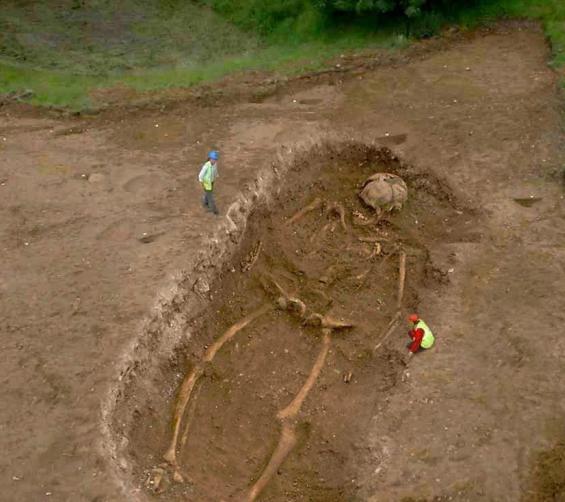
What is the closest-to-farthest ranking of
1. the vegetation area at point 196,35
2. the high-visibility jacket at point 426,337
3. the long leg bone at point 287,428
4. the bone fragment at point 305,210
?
the long leg bone at point 287,428 < the high-visibility jacket at point 426,337 < the bone fragment at point 305,210 < the vegetation area at point 196,35

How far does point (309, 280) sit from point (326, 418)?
3106 millimetres

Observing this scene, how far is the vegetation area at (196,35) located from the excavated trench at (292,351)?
5702 mm

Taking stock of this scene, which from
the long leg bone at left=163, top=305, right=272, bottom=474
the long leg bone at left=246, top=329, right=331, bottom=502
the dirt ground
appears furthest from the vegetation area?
the long leg bone at left=246, top=329, right=331, bottom=502

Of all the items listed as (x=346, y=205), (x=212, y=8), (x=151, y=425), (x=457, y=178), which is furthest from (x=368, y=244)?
(x=212, y=8)

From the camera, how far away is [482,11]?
779 inches

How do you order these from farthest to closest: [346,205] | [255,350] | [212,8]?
[212,8]
[346,205]
[255,350]

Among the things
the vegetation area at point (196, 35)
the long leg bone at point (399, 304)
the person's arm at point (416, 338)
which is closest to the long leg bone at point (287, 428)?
the long leg bone at point (399, 304)

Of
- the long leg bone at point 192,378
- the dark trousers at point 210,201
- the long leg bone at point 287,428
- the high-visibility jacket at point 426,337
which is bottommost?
the long leg bone at point 287,428

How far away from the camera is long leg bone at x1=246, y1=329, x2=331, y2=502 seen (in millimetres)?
9945

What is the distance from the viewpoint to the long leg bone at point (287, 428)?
9.95 m

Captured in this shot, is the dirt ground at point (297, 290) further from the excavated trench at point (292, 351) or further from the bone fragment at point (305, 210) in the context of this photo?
the bone fragment at point (305, 210)

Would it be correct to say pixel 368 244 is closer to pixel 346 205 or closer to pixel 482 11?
pixel 346 205

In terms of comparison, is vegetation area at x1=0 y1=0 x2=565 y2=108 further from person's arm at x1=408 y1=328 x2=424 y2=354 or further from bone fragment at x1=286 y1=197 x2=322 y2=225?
person's arm at x1=408 y1=328 x2=424 y2=354

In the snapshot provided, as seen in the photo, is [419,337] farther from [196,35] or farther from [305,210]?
[196,35]
